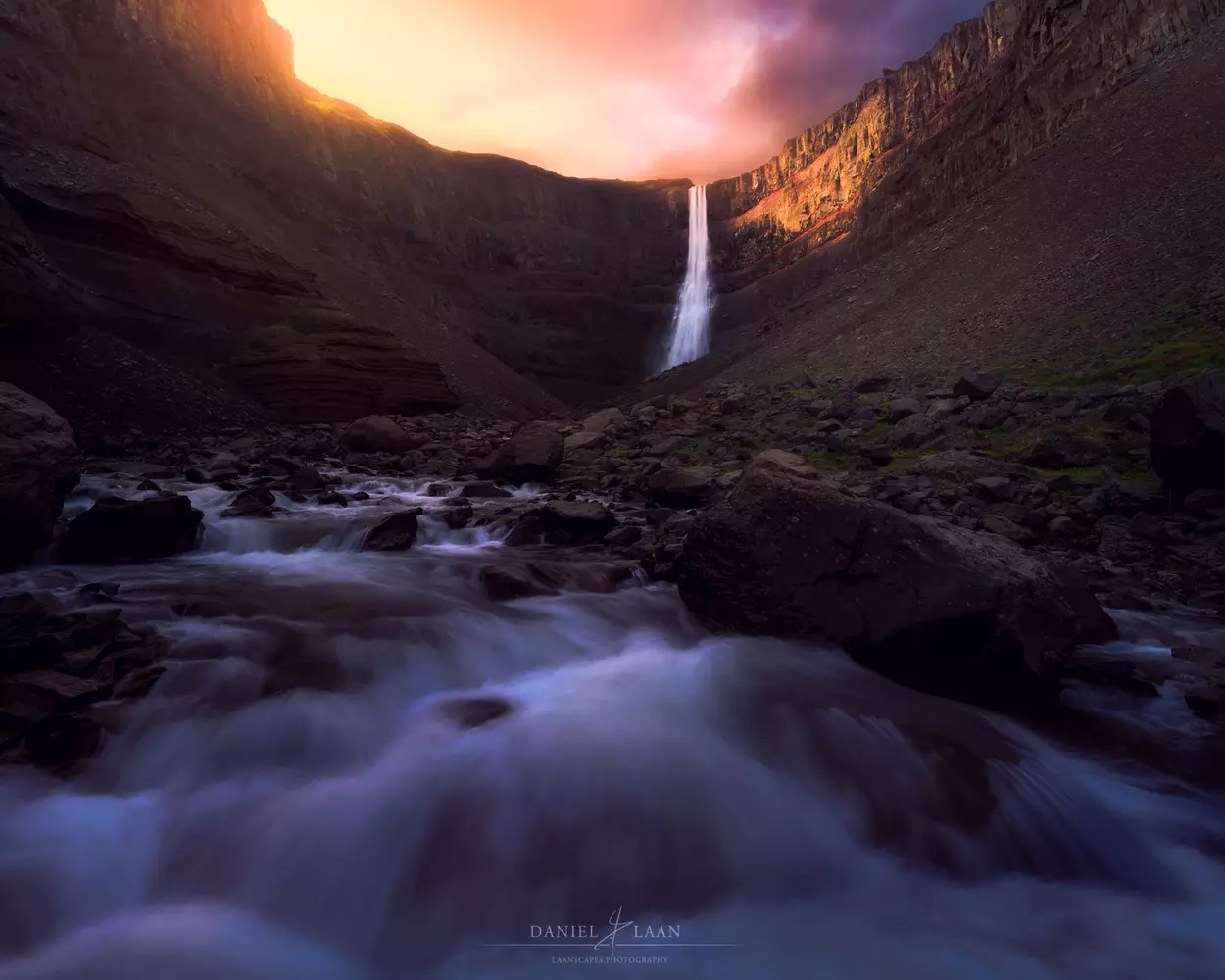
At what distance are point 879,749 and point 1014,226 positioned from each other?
35346 mm

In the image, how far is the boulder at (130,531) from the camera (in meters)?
7.13

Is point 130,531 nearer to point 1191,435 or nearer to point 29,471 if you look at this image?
point 29,471

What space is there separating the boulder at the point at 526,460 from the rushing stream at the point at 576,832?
8.88 m

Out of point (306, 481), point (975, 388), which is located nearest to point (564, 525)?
point (306, 481)

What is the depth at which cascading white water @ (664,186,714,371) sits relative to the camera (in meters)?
59.9

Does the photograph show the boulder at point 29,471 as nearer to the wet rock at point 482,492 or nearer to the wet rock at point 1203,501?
the wet rock at point 482,492

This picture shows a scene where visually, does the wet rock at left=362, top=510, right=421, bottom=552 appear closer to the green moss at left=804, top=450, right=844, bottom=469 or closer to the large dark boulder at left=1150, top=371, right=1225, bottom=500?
the green moss at left=804, top=450, right=844, bottom=469

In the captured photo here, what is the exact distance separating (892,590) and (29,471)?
7867mm

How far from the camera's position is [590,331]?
196 ft

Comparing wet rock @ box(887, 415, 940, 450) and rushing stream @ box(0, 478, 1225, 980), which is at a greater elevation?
wet rock @ box(887, 415, 940, 450)

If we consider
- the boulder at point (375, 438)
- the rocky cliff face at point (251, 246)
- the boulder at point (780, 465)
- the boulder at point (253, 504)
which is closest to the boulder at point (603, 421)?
the boulder at point (375, 438)

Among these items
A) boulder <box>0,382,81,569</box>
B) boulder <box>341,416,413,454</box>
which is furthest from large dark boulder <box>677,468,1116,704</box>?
boulder <box>341,416,413,454</box>

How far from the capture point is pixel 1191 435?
318 inches
